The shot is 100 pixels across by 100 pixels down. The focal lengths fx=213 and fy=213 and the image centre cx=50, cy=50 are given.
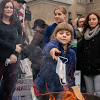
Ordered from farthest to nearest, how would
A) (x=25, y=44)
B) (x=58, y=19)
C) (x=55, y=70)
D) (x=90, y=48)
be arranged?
(x=90, y=48) < (x=58, y=19) < (x=25, y=44) < (x=55, y=70)

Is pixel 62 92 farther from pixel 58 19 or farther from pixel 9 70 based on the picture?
pixel 58 19

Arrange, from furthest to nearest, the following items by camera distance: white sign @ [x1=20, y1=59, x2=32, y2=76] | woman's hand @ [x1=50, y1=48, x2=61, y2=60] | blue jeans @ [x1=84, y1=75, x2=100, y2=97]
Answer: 1. blue jeans @ [x1=84, y1=75, x2=100, y2=97]
2. white sign @ [x1=20, y1=59, x2=32, y2=76]
3. woman's hand @ [x1=50, y1=48, x2=61, y2=60]

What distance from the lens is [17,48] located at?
1821 millimetres

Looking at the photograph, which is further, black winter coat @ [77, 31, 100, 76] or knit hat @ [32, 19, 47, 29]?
black winter coat @ [77, 31, 100, 76]

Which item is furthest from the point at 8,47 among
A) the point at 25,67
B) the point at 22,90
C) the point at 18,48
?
the point at 22,90

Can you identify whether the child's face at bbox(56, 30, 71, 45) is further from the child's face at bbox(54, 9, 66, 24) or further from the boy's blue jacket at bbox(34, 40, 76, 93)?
the child's face at bbox(54, 9, 66, 24)

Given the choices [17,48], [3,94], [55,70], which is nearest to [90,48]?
[55,70]

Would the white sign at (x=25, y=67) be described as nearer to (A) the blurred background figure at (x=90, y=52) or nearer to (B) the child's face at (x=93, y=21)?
(A) the blurred background figure at (x=90, y=52)

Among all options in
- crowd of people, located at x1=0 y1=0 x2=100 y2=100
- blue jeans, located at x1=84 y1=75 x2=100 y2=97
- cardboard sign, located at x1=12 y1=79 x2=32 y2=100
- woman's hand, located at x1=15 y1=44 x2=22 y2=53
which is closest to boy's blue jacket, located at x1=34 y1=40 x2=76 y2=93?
crowd of people, located at x1=0 y1=0 x2=100 y2=100

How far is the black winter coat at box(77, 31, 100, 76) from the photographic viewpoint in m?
2.28

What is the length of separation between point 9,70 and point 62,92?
1.59 ft

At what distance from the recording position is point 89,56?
232cm

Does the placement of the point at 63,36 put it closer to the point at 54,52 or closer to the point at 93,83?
the point at 54,52

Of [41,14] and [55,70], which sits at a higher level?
[41,14]
